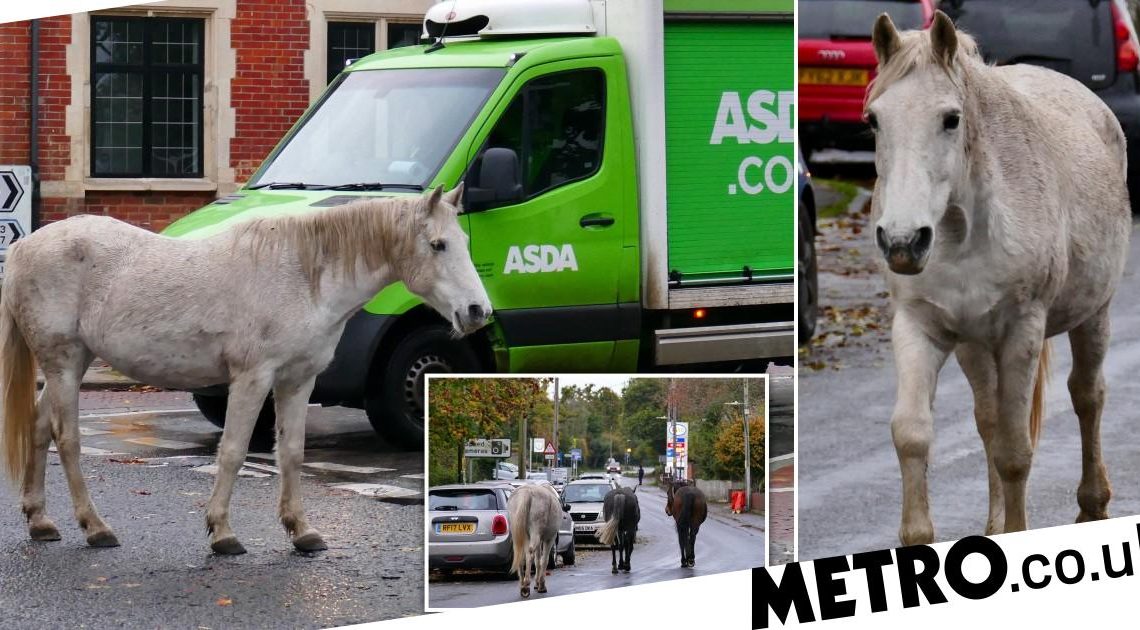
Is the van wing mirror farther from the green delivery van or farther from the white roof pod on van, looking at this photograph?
the white roof pod on van

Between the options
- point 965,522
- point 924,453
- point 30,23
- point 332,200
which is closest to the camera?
point 924,453

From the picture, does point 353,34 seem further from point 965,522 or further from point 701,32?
point 965,522

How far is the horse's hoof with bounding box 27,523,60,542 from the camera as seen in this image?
469 centimetres

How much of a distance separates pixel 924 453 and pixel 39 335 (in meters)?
2.78

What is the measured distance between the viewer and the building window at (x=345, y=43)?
17.0 ft

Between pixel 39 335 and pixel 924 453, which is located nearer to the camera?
pixel 924 453

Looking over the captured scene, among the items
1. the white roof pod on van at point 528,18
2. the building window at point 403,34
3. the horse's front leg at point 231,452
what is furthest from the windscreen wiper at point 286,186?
the white roof pod on van at point 528,18

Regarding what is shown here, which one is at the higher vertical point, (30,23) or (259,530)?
(30,23)

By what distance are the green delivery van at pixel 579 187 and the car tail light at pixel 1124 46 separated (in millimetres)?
1306

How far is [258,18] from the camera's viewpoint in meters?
5.03

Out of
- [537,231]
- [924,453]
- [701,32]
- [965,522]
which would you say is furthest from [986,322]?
[965,522]

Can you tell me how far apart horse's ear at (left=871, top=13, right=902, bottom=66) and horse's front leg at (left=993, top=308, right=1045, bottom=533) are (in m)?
0.67

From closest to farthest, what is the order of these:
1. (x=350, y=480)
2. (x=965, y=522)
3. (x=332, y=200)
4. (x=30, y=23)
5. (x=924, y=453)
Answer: (x=924, y=453) < (x=30, y=23) < (x=332, y=200) < (x=350, y=480) < (x=965, y=522)

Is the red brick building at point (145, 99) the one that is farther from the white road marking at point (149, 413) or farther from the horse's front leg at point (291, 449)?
the white road marking at point (149, 413)
